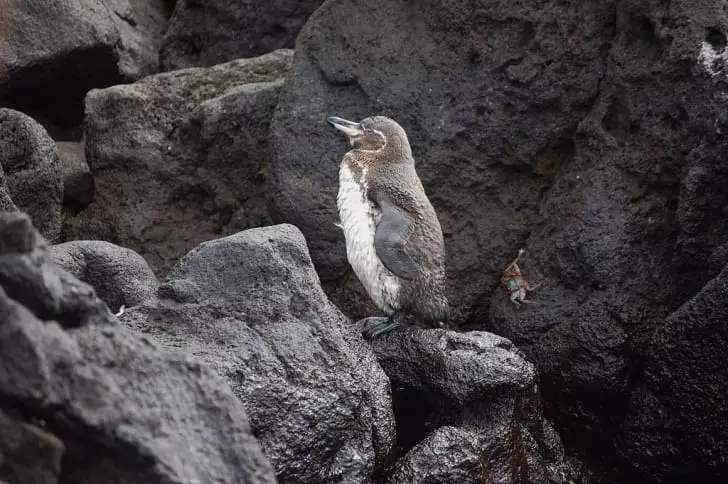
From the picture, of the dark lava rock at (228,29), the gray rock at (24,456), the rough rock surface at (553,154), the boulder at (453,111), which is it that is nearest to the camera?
the gray rock at (24,456)

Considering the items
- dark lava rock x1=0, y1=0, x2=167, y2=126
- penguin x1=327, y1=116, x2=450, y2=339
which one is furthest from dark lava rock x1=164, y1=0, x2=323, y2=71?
penguin x1=327, y1=116, x2=450, y2=339

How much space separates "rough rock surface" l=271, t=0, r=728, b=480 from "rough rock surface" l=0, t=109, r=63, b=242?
5.01 ft

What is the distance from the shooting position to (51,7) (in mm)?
8305

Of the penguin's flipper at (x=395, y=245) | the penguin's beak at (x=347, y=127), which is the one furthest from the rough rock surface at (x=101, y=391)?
the penguin's beak at (x=347, y=127)

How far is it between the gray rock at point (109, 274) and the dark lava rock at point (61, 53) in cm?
281

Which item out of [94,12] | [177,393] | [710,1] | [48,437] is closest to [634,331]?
[710,1]

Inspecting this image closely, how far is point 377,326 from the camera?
6203mm

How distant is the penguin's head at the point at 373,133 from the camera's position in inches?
272

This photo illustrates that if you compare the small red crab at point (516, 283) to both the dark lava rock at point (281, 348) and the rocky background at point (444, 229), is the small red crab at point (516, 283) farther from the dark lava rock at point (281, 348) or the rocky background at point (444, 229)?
the dark lava rock at point (281, 348)

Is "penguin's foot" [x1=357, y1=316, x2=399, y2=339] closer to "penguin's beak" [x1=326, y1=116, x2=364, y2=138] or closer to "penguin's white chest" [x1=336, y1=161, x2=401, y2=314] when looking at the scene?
"penguin's white chest" [x1=336, y1=161, x2=401, y2=314]

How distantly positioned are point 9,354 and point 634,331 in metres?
4.31

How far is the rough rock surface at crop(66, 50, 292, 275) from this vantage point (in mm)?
8172

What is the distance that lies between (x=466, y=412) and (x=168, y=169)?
11.9ft

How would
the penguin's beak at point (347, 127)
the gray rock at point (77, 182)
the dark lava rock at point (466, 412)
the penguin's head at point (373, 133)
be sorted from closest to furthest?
the dark lava rock at point (466, 412), the penguin's head at point (373, 133), the penguin's beak at point (347, 127), the gray rock at point (77, 182)
